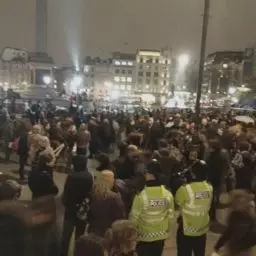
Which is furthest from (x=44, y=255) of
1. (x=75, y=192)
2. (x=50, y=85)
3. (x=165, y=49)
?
(x=165, y=49)

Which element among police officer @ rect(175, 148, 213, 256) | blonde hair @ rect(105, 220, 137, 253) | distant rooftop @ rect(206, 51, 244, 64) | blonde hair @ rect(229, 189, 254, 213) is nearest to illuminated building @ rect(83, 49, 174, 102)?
distant rooftop @ rect(206, 51, 244, 64)

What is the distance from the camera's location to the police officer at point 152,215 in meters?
5.80

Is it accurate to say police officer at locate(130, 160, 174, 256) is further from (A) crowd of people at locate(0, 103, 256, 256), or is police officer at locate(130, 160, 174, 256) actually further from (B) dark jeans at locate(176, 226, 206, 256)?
(B) dark jeans at locate(176, 226, 206, 256)

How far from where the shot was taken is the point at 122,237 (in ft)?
13.9

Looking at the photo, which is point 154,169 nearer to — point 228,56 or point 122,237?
point 122,237

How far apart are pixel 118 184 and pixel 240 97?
8060cm

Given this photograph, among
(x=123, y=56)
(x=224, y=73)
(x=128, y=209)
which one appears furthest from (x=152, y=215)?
(x=123, y=56)

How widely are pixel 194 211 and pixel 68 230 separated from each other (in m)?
1.92

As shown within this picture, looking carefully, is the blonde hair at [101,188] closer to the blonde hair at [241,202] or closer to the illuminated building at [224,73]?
the blonde hair at [241,202]

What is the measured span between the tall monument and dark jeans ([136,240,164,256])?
206ft

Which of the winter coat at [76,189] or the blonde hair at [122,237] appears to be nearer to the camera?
the blonde hair at [122,237]

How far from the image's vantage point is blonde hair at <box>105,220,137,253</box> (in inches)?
166

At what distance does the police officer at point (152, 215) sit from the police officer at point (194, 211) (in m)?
0.38

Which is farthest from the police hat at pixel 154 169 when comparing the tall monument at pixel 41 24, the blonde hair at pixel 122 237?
the tall monument at pixel 41 24
